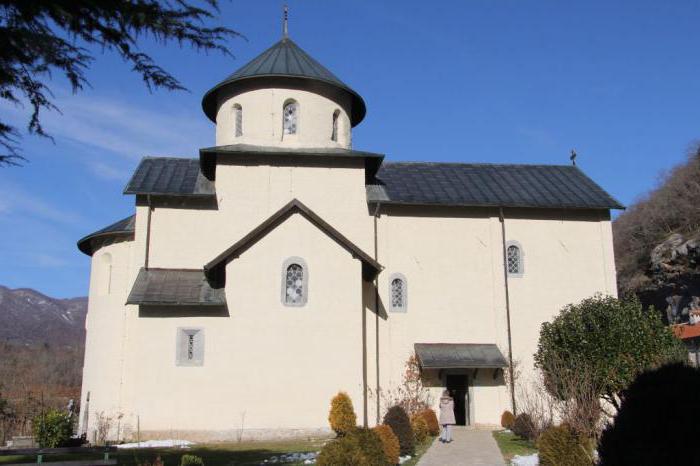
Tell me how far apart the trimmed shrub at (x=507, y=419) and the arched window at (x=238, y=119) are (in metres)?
12.8

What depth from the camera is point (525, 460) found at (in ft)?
45.9

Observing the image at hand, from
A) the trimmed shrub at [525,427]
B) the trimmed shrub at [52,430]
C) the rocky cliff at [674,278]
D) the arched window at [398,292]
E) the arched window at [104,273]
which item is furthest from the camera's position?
the rocky cliff at [674,278]

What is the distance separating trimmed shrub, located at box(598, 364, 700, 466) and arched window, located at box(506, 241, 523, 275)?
573 inches

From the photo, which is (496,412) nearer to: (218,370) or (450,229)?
(450,229)

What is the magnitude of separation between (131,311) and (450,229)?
10.9 m

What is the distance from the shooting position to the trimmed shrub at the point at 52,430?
57.8 ft

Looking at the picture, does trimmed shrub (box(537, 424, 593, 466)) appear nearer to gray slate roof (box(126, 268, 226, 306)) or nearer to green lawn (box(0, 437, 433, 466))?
green lawn (box(0, 437, 433, 466))

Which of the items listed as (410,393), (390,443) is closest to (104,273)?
(410,393)

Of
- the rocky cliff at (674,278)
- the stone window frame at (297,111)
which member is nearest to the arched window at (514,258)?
the stone window frame at (297,111)

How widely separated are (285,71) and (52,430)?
13.2m

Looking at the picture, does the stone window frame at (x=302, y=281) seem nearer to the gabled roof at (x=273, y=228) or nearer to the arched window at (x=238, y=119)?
the gabled roof at (x=273, y=228)

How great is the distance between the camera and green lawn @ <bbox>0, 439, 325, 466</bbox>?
14.7 metres

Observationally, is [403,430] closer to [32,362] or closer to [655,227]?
[655,227]

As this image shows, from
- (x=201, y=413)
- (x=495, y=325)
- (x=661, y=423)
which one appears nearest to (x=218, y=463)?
(x=201, y=413)
